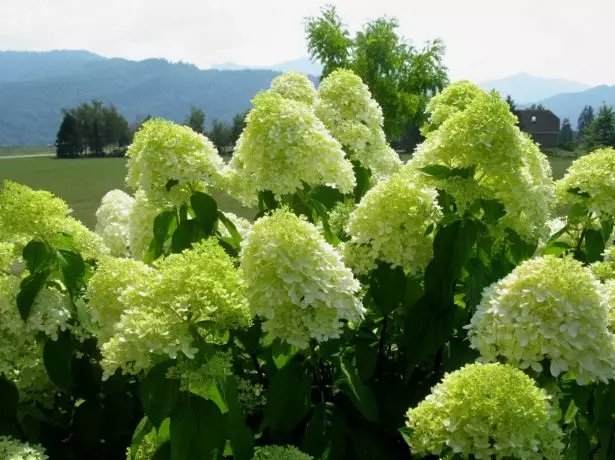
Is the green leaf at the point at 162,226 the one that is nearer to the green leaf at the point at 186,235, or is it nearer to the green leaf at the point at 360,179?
the green leaf at the point at 186,235

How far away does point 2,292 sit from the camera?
10.9 feet

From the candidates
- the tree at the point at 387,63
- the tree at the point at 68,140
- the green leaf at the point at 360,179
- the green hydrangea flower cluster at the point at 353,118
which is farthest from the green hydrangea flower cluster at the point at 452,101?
the tree at the point at 68,140

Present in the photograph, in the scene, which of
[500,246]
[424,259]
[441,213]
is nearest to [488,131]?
[441,213]

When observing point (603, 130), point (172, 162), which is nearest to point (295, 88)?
point (172, 162)

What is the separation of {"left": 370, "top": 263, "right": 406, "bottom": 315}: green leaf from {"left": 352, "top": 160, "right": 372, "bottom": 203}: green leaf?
1.58 metres

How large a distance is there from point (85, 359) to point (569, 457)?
2600 millimetres

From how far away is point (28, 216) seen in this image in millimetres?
3229

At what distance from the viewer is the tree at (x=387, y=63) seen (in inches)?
1075

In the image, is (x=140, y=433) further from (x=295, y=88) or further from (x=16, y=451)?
(x=295, y=88)

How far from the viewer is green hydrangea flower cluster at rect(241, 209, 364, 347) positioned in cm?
245

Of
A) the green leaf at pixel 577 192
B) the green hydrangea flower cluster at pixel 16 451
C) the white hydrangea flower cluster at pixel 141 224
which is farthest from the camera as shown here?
the white hydrangea flower cluster at pixel 141 224

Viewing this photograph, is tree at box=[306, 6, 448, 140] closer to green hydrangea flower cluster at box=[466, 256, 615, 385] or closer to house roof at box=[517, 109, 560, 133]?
green hydrangea flower cluster at box=[466, 256, 615, 385]

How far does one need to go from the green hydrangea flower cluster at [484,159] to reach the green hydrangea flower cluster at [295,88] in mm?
1586

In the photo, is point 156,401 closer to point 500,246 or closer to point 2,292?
point 2,292
